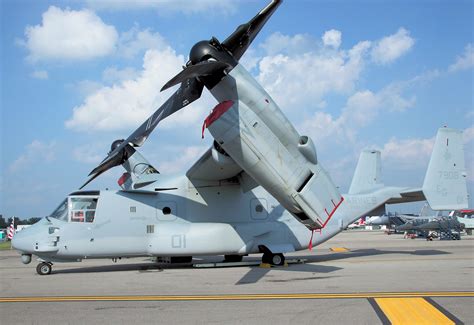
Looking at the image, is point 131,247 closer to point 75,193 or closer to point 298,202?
point 75,193

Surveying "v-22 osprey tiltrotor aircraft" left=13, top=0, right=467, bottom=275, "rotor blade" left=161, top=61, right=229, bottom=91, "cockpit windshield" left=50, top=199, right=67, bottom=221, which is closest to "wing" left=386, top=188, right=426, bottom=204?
"v-22 osprey tiltrotor aircraft" left=13, top=0, right=467, bottom=275

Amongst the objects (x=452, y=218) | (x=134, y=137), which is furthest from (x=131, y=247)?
(x=452, y=218)

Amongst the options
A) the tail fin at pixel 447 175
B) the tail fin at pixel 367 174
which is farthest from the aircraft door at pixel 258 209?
the tail fin at pixel 447 175

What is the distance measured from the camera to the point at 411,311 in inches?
286

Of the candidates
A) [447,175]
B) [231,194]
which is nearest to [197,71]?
[231,194]

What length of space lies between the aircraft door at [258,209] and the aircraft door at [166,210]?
285 cm

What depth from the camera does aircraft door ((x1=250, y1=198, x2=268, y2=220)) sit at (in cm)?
1648

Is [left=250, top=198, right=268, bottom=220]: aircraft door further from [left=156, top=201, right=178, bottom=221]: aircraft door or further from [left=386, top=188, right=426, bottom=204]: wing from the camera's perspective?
[left=386, top=188, right=426, bottom=204]: wing

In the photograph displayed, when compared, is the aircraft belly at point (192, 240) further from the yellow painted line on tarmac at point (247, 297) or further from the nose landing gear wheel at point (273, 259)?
the yellow painted line on tarmac at point (247, 297)

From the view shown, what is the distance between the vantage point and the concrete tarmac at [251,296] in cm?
704

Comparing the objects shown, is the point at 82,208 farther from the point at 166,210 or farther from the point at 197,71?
the point at 197,71

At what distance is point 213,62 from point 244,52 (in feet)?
5.50

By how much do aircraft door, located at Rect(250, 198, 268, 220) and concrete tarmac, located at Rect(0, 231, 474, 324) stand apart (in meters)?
2.57

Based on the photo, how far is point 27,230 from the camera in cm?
1493
